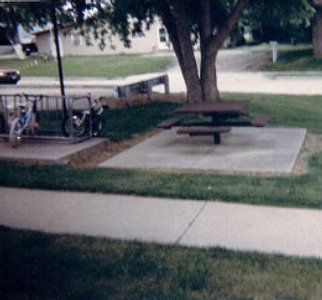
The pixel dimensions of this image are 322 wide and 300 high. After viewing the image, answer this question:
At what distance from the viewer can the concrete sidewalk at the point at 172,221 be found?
19.7 ft

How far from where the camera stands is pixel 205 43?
51.5 ft

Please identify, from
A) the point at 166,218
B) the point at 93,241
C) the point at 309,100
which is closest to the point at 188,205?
the point at 166,218

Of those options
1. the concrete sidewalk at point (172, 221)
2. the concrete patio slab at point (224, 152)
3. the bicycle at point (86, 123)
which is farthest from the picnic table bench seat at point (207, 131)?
the concrete sidewalk at point (172, 221)

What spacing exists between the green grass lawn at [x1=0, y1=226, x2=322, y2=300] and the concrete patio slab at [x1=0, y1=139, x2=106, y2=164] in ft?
11.9

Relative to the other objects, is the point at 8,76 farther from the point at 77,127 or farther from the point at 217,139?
the point at 217,139

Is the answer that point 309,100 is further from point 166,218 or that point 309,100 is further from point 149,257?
point 149,257

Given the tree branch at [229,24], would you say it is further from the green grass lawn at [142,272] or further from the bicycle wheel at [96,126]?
the green grass lawn at [142,272]

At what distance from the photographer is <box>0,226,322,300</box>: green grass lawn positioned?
4.75 meters

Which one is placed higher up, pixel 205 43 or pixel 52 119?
pixel 205 43

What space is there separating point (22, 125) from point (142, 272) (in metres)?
6.22

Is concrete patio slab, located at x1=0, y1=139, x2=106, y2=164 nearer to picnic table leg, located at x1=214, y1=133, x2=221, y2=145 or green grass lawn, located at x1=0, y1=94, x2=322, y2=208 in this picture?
green grass lawn, located at x1=0, y1=94, x2=322, y2=208

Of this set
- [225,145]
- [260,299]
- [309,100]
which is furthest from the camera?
[309,100]

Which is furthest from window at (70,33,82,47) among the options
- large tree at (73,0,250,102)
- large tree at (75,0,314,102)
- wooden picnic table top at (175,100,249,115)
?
wooden picnic table top at (175,100,249,115)

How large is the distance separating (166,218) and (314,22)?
87.1 ft
